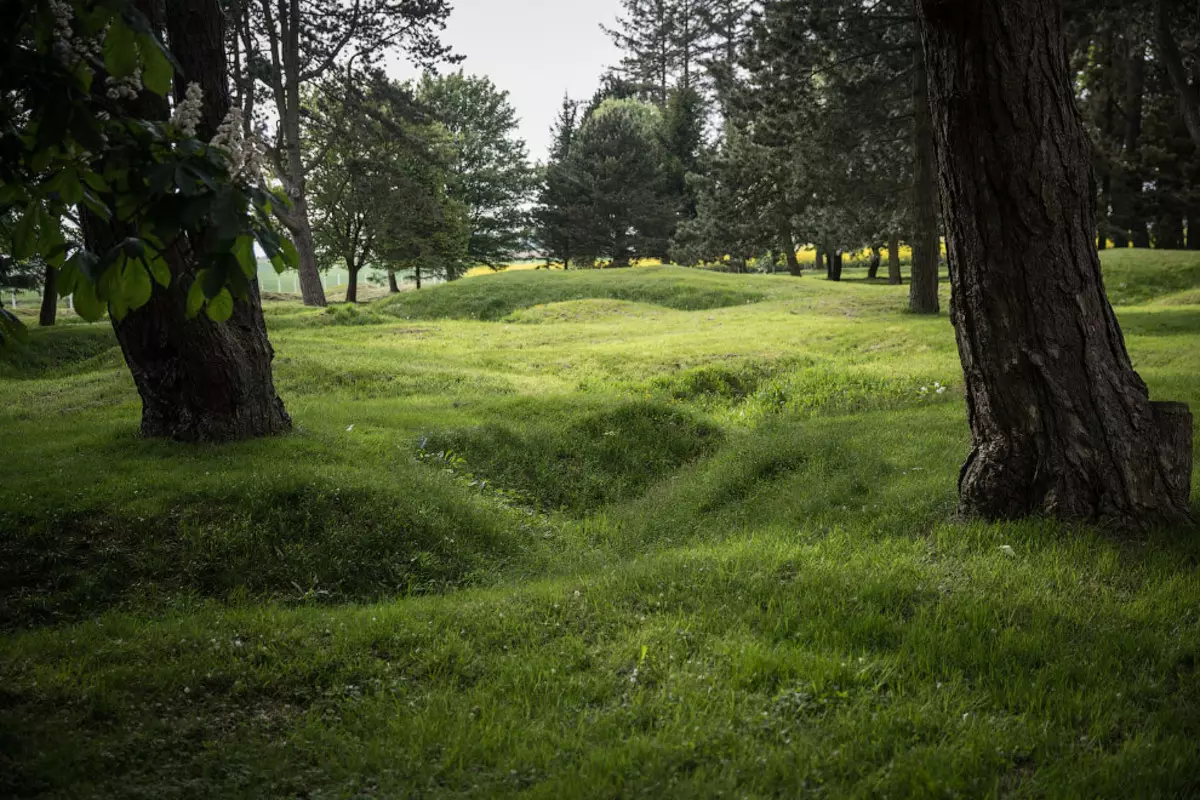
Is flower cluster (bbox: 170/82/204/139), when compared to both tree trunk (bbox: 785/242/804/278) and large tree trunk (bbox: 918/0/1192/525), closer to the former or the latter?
large tree trunk (bbox: 918/0/1192/525)

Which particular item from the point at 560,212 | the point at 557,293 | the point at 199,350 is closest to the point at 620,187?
the point at 560,212

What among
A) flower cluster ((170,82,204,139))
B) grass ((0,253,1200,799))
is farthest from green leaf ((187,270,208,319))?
grass ((0,253,1200,799))

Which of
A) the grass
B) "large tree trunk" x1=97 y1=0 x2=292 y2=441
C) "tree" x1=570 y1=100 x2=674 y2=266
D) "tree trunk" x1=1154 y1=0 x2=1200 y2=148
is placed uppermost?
"tree" x1=570 y1=100 x2=674 y2=266

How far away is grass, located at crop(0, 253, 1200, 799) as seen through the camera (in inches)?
131

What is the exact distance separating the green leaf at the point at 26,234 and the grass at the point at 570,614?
2.06m

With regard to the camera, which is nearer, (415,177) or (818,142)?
(818,142)

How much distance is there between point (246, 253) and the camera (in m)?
2.39

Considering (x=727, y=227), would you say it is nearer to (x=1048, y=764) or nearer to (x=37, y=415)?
(x=37, y=415)

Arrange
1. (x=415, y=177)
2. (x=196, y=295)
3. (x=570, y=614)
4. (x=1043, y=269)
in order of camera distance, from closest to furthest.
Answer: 1. (x=196, y=295)
2. (x=570, y=614)
3. (x=1043, y=269)
4. (x=415, y=177)

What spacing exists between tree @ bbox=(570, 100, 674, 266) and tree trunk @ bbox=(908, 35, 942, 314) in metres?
30.0

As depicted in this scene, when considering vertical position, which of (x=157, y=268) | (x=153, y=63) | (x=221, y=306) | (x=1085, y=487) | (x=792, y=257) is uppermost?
(x=792, y=257)

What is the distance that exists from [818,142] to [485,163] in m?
34.0

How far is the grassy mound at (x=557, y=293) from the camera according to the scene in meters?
27.8

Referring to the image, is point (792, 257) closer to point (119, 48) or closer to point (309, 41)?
point (309, 41)
